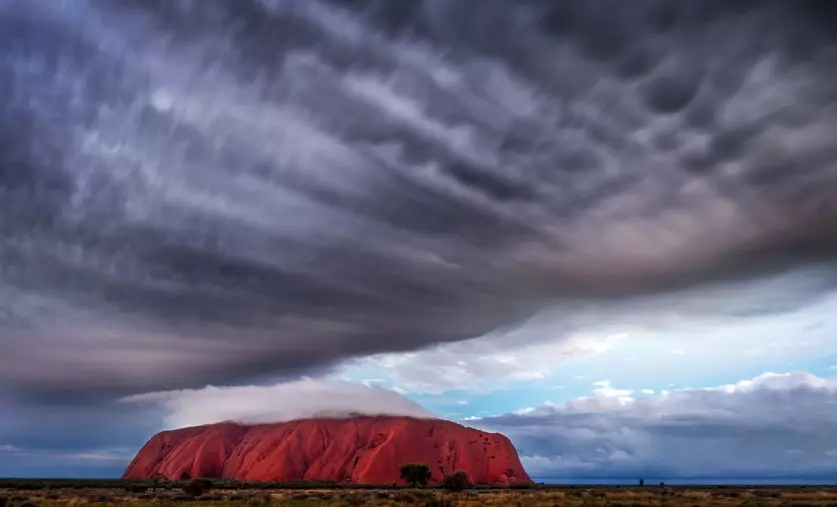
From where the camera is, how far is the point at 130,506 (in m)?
62.8

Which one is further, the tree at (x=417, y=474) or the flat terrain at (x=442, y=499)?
the tree at (x=417, y=474)

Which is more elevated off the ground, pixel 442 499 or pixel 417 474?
pixel 417 474

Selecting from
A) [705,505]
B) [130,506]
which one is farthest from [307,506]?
[705,505]

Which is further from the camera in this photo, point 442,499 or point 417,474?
point 417,474

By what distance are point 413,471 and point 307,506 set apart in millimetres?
90842

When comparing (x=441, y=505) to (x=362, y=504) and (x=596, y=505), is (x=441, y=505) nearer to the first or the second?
(x=362, y=504)

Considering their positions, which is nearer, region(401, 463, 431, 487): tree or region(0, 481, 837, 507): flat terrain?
region(0, 481, 837, 507): flat terrain

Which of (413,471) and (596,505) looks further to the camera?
(413,471)

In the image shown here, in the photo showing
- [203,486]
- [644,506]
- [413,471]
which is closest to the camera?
[644,506]

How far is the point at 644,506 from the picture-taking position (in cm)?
5825

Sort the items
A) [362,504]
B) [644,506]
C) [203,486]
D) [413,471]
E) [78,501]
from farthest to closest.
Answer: [413,471]
[203,486]
[78,501]
[362,504]
[644,506]

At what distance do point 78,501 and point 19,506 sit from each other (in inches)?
554

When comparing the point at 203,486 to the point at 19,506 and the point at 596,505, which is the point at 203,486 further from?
the point at 596,505

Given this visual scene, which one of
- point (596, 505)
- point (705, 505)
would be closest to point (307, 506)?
point (596, 505)
